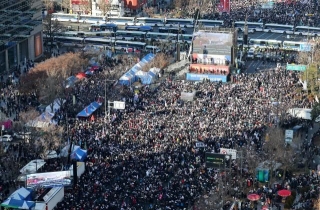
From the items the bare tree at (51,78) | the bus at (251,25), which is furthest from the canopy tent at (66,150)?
the bus at (251,25)

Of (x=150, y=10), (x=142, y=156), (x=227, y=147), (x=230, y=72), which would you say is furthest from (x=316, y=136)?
(x=150, y=10)

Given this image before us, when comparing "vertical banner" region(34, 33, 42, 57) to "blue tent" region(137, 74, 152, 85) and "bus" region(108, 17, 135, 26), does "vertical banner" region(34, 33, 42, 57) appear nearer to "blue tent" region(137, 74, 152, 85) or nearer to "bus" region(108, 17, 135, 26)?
"blue tent" region(137, 74, 152, 85)

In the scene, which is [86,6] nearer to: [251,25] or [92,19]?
[92,19]

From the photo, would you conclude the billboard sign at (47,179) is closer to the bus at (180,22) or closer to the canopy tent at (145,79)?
the canopy tent at (145,79)

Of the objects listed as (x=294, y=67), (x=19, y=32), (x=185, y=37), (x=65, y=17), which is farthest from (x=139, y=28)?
(x=294, y=67)

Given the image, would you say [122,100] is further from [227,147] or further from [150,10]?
[150,10]
